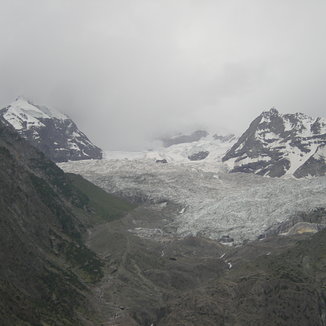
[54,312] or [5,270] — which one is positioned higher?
[5,270]

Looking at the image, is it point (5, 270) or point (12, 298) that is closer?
point (12, 298)

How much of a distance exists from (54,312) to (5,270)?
69.7 feet

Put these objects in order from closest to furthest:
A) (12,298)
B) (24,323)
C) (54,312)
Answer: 1. (24,323)
2. (12,298)
3. (54,312)

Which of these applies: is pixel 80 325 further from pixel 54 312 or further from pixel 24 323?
pixel 24 323

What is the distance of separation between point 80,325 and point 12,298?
30234 millimetres

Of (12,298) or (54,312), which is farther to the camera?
(54,312)

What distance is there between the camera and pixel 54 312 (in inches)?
7603

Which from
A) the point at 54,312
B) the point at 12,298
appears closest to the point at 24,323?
the point at 12,298

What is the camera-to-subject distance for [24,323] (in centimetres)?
16275

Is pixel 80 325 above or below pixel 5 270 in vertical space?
below

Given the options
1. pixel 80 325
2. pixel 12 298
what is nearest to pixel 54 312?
pixel 80 325

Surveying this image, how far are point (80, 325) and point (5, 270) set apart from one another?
100 ft

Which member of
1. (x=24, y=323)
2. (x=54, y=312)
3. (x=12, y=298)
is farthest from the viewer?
(x=54, y=312)

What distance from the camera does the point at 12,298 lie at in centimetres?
17388
